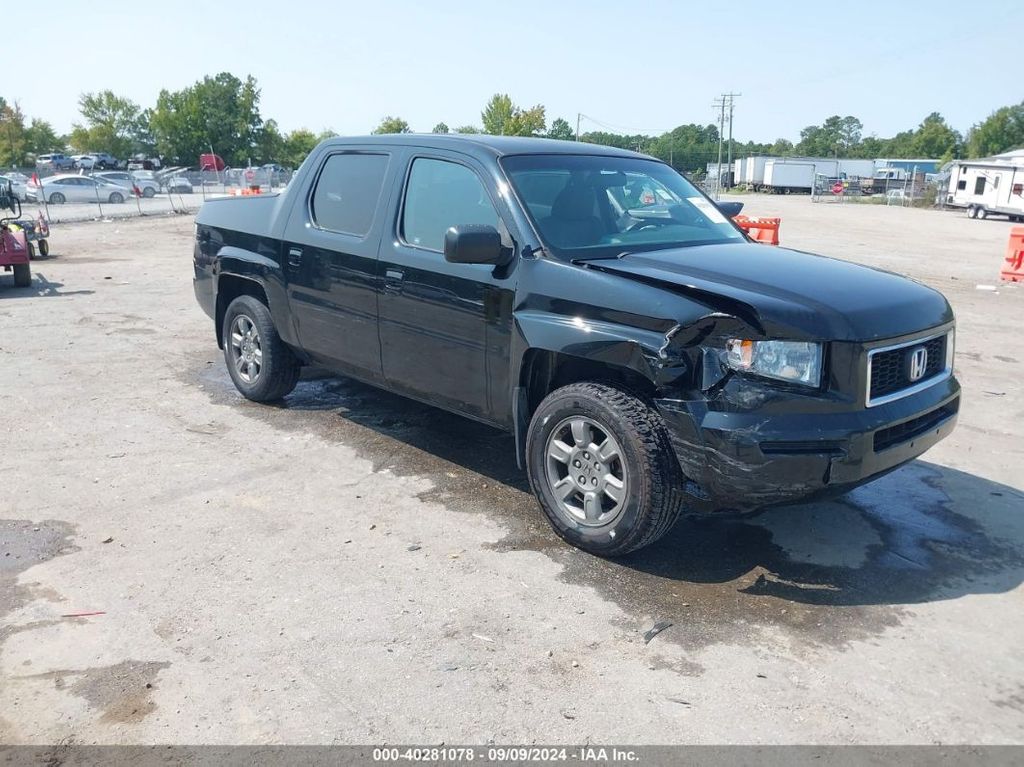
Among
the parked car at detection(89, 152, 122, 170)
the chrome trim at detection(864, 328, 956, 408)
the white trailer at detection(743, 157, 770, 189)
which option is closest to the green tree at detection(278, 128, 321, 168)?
the parked car at detection(89, 152, 122, 170)

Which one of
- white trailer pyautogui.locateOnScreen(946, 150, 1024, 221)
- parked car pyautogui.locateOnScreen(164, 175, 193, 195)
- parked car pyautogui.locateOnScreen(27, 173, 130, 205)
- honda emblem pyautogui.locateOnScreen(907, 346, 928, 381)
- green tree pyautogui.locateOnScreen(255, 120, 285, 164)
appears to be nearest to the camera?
honda emblem pyautogui.locateOnScreen(907, 346, 928, 381)

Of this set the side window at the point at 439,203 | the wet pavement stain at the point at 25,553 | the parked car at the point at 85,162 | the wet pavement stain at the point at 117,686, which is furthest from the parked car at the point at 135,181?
the wet pavement stain at the point at 117,686

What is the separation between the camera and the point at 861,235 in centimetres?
2519

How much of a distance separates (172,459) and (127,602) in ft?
6.19

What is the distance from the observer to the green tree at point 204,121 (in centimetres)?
8469

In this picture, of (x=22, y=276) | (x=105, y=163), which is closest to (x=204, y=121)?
(x=105, y=163)

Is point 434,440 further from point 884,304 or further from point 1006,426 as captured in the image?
point 1006,426

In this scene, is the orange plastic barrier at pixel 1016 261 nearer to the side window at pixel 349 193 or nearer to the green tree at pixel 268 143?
the side window at pixel 349 193

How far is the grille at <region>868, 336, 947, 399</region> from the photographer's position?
12.2ft

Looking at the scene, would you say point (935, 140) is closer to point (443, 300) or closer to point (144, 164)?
point (144, 164)

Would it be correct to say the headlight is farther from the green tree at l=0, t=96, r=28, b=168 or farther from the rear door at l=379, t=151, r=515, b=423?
the green tree at l=0, t=96, r=28, b=168

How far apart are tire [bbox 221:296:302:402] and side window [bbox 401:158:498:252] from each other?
172cm

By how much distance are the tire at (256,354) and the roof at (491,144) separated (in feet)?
5.05

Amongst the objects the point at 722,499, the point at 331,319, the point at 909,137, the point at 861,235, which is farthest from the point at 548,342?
the point at 909,137
